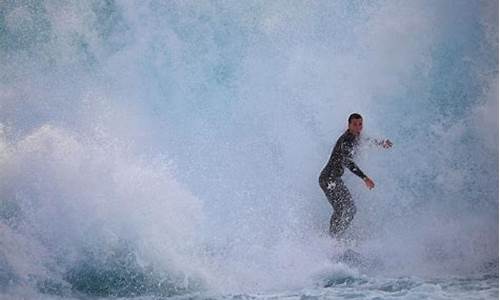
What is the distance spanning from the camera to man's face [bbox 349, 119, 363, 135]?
420cm

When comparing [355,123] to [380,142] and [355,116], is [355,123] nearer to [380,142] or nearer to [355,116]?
[355,116]

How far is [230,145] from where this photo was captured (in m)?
4.26

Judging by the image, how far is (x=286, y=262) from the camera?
4.18 meters

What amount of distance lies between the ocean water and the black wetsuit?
71 millimetres

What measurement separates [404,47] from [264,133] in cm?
103

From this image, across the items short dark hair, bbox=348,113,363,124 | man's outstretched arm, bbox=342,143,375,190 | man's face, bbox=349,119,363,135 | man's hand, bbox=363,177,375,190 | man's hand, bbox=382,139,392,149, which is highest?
short dark hair, bbox=348,113,363,124

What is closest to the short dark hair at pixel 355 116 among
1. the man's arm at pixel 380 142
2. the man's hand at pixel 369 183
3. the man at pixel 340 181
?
the man at pixel 340 181

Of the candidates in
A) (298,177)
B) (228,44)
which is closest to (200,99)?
(228,44)

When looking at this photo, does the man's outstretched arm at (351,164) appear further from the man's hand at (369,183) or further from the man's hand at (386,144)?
the man's hand at (386,144)

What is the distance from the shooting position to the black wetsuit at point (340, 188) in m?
4.18

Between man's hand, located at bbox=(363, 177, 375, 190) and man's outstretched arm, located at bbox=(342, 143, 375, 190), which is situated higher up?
man's outstretched arm, located at bbox=(342, 143, 375, 190)

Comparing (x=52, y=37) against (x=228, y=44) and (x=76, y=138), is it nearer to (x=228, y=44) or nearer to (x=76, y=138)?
(x=76, y=138)

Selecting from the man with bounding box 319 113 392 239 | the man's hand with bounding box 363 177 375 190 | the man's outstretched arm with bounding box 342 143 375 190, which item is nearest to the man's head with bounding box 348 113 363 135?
the man with bounding box 319 113 392 239

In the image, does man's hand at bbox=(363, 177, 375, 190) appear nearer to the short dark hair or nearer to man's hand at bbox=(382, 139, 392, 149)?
man's hand at bbox=(382, 139, 392, 149)
